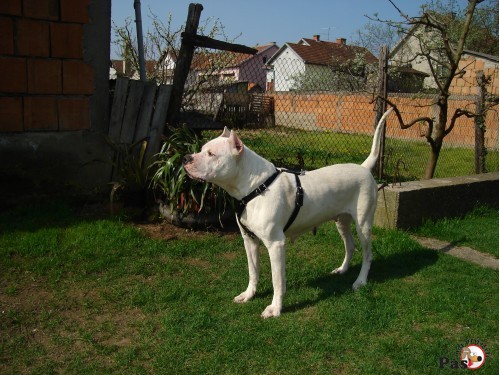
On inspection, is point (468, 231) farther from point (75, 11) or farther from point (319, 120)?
point (319, 120)

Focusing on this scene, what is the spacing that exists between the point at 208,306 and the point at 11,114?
11.3 ft

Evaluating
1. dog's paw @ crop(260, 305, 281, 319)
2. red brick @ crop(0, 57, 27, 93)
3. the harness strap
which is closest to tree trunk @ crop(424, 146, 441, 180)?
the harness strap

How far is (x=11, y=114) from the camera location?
5395 mm

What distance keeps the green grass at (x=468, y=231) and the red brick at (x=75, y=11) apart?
5078 mm

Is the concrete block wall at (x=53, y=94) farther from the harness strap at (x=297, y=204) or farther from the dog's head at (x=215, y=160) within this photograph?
the harness strap at (x=297, y=204)

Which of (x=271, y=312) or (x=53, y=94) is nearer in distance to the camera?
(x=271, y=312)

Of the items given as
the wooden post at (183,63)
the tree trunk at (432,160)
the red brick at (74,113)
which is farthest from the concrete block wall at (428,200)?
the red brick at (74,113)

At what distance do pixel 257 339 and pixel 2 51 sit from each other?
4.37m

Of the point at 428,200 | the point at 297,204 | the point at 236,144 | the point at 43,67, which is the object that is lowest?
the point at 428,200

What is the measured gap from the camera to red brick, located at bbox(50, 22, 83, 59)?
5543 mm

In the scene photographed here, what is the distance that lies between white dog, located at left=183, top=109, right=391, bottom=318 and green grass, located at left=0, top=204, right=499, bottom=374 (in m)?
0.36

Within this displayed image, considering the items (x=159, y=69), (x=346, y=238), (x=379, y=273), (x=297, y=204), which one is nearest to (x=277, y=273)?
(x=297, y=204)

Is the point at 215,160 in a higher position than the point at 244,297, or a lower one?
higher

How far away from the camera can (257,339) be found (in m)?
3.35
